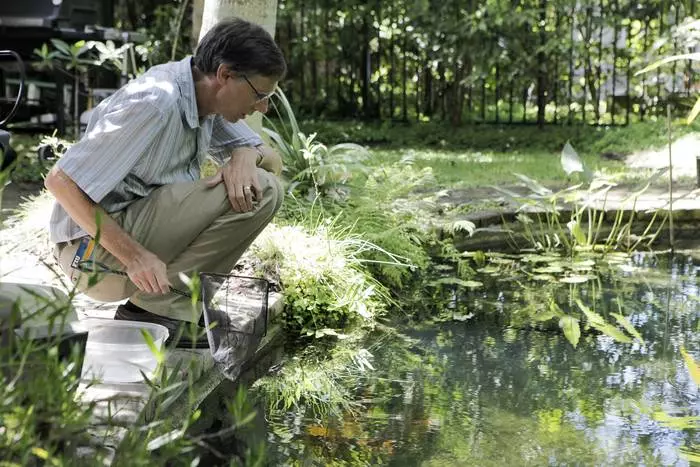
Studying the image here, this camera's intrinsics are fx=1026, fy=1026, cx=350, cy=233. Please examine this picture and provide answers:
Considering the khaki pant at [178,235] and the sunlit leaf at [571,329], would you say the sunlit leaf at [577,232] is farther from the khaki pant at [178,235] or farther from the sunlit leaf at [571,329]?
the khaki pant at [178,235]

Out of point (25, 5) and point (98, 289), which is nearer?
point (98, 289)

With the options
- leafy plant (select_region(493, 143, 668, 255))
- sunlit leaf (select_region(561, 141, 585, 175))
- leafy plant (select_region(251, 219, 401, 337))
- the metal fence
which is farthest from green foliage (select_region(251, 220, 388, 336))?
the metal fence

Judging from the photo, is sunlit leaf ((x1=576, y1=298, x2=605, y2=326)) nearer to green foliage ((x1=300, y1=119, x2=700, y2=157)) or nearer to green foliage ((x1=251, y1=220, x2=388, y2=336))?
green foliage ((x1=251, y1=220, x2=388, y2=336))

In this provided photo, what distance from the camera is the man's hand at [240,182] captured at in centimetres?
346

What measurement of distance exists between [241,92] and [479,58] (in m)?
7.31

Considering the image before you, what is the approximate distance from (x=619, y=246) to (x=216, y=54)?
148 inches

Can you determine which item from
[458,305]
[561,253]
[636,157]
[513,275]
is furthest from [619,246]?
[636,157]

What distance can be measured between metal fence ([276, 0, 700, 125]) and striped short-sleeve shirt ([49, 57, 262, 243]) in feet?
22.5

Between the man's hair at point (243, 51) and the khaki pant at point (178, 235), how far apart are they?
1.49 feet

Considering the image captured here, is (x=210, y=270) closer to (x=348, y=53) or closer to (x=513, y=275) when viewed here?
(x=513, y=275)

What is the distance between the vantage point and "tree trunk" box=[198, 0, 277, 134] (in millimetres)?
5000

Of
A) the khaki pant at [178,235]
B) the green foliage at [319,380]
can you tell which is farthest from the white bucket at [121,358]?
the green foliage at [319,380]

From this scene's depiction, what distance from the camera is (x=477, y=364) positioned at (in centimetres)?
392

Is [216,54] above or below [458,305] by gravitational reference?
above
